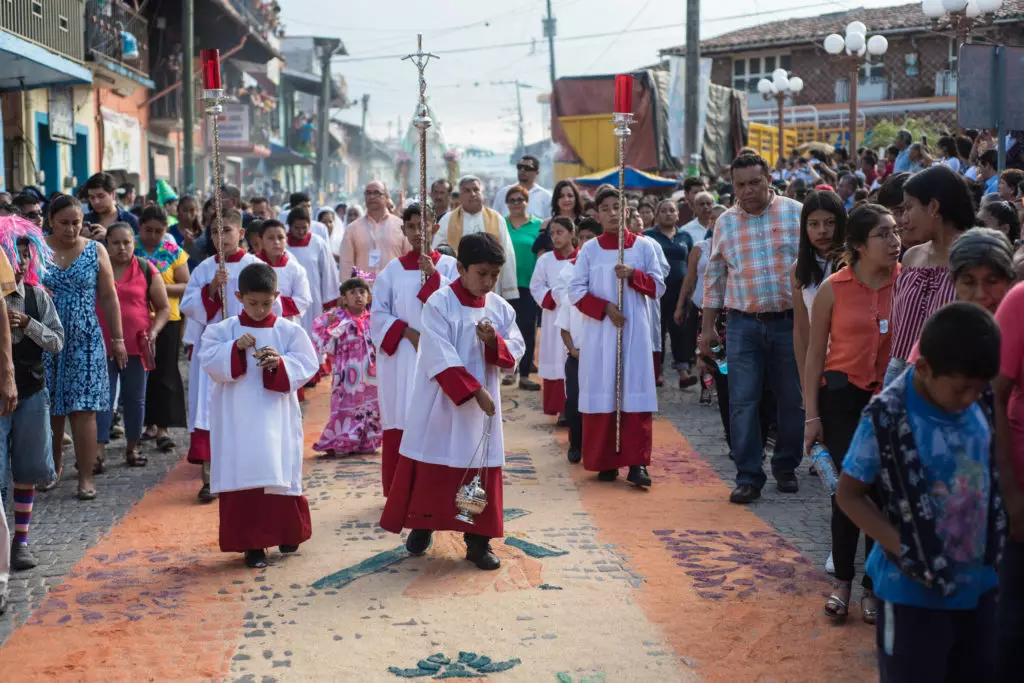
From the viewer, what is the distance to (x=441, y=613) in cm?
565

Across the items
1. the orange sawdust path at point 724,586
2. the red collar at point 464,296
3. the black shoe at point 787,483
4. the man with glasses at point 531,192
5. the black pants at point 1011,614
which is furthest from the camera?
the man with glasses at point 531,192

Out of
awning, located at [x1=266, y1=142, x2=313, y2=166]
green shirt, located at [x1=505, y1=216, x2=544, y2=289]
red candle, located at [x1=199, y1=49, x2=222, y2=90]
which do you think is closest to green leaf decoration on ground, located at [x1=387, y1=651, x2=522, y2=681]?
red candle, located at [x1=199, y1=49, x2=222, y2=90]

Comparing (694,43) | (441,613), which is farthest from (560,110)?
(441,613)

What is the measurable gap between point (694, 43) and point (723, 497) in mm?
13246

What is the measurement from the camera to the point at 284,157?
1923 inches

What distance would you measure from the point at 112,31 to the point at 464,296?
715 inches

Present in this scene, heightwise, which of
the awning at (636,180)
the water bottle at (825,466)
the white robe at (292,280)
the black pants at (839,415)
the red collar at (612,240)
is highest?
the awning at (636,180)

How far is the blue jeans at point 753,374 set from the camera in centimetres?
783

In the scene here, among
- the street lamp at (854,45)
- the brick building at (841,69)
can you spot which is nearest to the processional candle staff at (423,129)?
the street lamp at (854,45)

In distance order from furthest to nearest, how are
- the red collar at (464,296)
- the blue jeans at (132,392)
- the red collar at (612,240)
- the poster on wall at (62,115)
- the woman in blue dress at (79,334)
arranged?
the poster on wall at (62,115) < the blue jeans at (132,392) < the red collar at (612,240) < the woman in blue dress at (79,334) < the red collar at (464,296)

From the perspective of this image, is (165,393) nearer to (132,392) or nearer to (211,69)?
(132,392)

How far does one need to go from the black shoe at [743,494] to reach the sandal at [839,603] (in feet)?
7.62

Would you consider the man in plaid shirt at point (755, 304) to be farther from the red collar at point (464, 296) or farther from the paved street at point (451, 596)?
the red collar at point (464, 296)

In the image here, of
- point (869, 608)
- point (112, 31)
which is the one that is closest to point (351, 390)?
point (869, 608)
